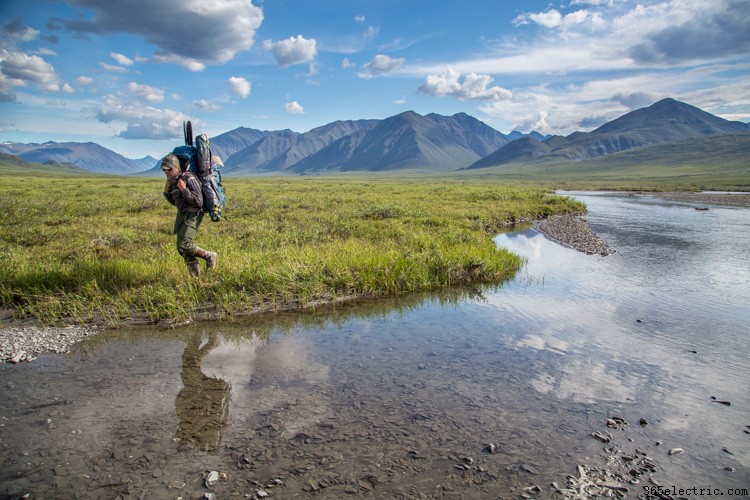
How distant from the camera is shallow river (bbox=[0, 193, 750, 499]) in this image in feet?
14.2

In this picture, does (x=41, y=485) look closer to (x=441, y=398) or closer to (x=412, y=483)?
(x=412, y=483)

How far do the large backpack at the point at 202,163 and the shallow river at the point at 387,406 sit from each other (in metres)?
2.91

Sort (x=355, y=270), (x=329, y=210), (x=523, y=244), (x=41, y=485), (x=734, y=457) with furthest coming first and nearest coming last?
(x=329, y=210)
(x=523, y=244)
(x=355, y=270)
(x=734, y=457)
(x=41, y=485)

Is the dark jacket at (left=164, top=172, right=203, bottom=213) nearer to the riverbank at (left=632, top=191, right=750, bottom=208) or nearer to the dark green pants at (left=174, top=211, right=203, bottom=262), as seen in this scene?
the dark green pants at (left=174, top=211, right=203, bottom=262)

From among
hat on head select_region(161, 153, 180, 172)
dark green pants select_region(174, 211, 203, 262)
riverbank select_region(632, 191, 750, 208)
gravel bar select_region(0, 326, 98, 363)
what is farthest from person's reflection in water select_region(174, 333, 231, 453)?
riverbank select_region(632, 191, 750, 208)

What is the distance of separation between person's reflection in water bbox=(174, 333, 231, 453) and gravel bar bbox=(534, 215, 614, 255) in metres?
17.2

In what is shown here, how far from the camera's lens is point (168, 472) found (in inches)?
171

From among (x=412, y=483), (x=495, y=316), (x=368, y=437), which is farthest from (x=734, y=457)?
(x=495, y=316)

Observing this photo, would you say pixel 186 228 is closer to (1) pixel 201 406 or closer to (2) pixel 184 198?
(2) pixel 184 198

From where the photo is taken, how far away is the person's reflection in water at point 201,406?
497 cm

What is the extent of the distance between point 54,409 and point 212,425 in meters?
2.19

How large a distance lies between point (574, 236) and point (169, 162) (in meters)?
21.2

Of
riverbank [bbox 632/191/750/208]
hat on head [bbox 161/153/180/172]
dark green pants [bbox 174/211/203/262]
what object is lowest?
riverbank [bbox 632/191/750/208]

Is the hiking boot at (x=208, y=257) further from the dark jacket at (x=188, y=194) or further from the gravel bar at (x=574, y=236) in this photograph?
the gravel bar at (x=574, y=236)
